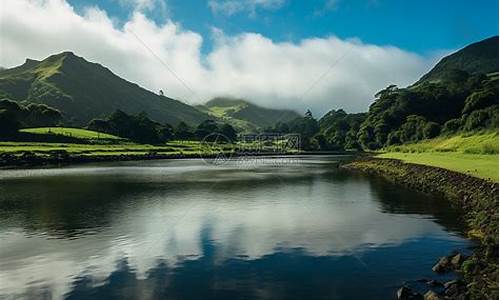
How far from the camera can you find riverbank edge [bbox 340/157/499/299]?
17641mm

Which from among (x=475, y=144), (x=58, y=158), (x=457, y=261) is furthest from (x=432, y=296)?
(x=58, y=158)

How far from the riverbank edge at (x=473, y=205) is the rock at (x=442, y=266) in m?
0.70

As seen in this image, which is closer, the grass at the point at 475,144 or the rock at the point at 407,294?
the rock at the point at 407,294

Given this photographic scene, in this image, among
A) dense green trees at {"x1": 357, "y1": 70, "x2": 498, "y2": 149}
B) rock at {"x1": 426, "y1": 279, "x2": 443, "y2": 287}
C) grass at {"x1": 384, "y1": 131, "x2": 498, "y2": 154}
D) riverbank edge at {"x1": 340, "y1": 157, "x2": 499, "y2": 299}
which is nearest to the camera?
riverbank edge at {"x1": 340, "y1": 157, "x2": 499, "y2": 299}

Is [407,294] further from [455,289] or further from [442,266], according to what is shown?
[442,266]

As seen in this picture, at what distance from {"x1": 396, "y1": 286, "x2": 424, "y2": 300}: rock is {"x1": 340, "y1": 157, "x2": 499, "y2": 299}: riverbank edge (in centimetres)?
185

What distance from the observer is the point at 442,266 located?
66.8 ft

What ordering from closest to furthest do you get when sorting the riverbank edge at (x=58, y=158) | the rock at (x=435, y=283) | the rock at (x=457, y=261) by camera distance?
the rock at (x=435, y=283) < the rock at (x=457, y=261) < the riverbank edge at (x=58, y=158)

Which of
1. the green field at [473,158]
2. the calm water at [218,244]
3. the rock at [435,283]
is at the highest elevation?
the green field at [473,158]

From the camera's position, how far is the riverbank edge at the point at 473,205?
1764 centimetres

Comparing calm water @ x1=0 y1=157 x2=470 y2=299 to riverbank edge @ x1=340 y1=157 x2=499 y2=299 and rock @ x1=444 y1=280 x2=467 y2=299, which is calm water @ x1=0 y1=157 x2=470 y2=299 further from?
rock @ x1=444 y1=280 x2=467 y2=299

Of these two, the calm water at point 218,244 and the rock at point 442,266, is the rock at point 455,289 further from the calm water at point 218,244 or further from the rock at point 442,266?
the rock at point 442,266

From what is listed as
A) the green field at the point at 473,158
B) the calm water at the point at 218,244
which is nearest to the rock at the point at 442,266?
the calm water at the point at 218,244

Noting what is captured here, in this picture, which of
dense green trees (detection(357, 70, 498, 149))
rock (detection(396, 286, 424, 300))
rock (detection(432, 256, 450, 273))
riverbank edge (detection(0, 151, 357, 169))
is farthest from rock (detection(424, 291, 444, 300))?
dense green trees (detection(357, 70, 498, 149))
